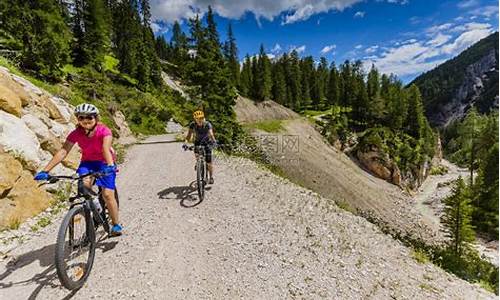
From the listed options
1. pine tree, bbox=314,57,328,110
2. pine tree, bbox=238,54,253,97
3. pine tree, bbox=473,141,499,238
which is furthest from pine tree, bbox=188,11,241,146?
pine tree, bbox=314,57,328,110

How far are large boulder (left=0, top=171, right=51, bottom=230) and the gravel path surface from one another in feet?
2.99

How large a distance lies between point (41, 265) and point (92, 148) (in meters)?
2.85

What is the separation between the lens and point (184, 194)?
10797 mm

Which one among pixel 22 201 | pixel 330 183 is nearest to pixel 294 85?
pixel 330 183

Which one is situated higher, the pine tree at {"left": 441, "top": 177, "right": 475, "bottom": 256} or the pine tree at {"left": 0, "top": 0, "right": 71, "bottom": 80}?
the pine tree at {"left": 0, "top": 0, "right": 71, "bottom": 80}

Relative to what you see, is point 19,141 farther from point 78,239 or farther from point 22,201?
point 78,239

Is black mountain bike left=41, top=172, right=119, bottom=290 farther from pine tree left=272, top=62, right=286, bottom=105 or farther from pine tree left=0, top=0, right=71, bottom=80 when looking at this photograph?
pine tree left=272, top=62, right=286, bottom=105

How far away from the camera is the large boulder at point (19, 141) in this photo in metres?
9.18

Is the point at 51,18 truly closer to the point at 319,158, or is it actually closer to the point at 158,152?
the point at 158,152

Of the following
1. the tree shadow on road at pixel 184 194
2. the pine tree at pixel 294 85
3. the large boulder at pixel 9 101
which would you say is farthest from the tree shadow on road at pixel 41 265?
the pine tree at pixel 294 85

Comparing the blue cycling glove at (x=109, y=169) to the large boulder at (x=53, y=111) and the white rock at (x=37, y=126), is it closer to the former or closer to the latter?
the white rock at (x=37, y=126)

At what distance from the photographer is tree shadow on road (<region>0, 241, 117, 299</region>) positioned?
540cm

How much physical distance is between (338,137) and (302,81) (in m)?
38.7

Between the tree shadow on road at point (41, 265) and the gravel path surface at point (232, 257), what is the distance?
0.07 feet
